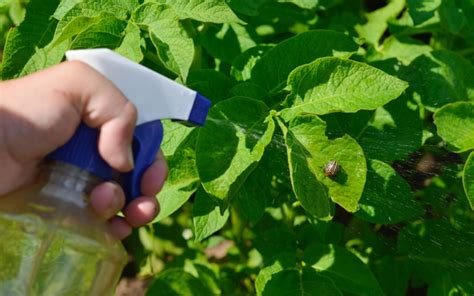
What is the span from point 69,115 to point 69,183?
11 centimetres

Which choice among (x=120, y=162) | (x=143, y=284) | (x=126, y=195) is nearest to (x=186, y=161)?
(x=126, y=195)

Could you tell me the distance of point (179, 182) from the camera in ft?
5.61

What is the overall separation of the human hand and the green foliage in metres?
0.32

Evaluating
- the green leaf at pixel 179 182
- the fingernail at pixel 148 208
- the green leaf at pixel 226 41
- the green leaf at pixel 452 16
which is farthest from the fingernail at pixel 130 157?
the green leaf at pixel 452 16

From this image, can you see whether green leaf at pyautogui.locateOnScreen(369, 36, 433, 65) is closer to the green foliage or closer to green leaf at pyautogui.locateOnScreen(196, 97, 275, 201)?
the green foliage

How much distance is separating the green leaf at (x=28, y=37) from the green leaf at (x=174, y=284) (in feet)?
1.80

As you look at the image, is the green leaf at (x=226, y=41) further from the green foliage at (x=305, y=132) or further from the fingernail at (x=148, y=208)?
the fingernail at (x=148, y=208)

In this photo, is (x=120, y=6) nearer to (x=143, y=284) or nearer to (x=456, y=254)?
(x=456, y=254)

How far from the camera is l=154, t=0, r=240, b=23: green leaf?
5.04 ft

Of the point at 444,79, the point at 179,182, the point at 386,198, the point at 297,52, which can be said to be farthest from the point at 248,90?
the point at 444,79

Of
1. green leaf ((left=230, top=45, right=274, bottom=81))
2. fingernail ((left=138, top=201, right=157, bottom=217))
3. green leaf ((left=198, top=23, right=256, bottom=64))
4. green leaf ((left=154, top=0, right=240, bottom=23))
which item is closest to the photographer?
fingernail ((left=138, top=201, right=157, bottom=217))

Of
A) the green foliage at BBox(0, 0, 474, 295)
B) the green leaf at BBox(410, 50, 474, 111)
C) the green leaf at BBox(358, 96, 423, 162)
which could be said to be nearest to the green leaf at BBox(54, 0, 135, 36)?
the green foliage at BBox(0, 0, 474, 295)

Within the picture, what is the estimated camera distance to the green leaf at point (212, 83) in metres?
1.72

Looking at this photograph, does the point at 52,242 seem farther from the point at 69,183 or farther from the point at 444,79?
the point at 444,79
